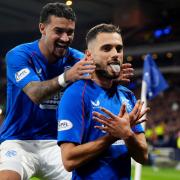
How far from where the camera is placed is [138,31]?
2986 cm

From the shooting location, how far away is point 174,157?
18.3 metres

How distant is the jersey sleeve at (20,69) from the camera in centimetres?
406

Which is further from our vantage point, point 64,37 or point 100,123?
point 64,37

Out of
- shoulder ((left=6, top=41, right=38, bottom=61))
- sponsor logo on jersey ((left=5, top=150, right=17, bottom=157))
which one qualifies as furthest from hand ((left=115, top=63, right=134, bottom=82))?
sponsor logo on jersey ((left=5, top=150, right=17, bottom=157))

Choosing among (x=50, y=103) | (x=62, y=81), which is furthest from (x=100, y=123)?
(x=50, y=103)

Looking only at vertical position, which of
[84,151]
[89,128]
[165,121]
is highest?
[89,128]

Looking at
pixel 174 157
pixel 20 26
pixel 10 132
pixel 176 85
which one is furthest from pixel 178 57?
pixel 10 132

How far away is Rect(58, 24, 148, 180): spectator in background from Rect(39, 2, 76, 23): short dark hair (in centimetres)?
108

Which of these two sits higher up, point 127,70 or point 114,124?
point 127,70

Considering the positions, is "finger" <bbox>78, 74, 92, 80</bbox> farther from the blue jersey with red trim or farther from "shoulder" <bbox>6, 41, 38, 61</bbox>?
"shoulder" <bbox>6, 41, 38, 61</bbox>

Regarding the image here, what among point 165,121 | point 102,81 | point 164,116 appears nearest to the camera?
point 102,81

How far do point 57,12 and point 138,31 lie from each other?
26.0 meters

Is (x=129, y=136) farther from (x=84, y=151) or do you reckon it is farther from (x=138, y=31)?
(x=138, y=31)

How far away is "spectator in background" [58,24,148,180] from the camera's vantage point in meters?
2.82
